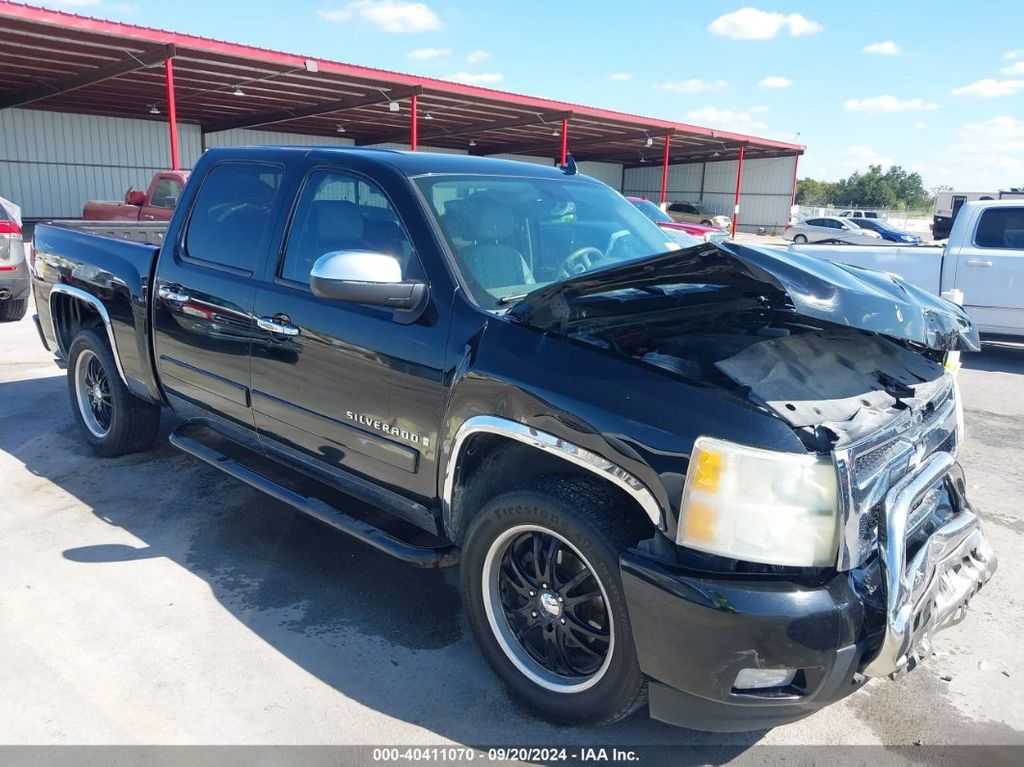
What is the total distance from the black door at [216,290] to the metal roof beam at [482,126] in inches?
918

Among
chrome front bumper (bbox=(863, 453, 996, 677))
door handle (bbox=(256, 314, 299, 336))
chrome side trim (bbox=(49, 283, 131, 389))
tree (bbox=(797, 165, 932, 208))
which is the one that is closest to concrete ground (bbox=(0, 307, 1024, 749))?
chrome front bumper (bbox=(863, 453, 996, 677))

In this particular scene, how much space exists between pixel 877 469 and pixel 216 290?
3.05 m

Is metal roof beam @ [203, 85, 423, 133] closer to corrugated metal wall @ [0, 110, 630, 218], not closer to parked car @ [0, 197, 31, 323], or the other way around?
corrugated metal wall @ [0, 110, 630, 218]

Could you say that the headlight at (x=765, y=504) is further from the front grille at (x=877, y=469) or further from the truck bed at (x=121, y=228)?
the truck bed at (x=121, y=228)

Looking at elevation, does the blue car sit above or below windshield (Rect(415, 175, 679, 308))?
below

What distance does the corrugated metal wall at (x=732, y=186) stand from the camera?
44750 mm

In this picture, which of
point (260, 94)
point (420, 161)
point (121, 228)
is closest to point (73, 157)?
point (260, 94)

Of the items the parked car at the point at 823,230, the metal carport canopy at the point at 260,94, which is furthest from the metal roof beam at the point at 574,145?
the parked car at the point at 823,230

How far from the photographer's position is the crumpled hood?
2.26 meters

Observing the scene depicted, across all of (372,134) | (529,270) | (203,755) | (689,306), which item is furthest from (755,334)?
(372,134)

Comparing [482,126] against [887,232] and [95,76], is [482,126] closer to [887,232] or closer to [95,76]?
[95,76]

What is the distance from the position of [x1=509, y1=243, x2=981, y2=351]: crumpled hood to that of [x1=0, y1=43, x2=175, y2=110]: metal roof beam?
17.8m

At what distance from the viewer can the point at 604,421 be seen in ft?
7.78

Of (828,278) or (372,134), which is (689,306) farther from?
(372,134)
